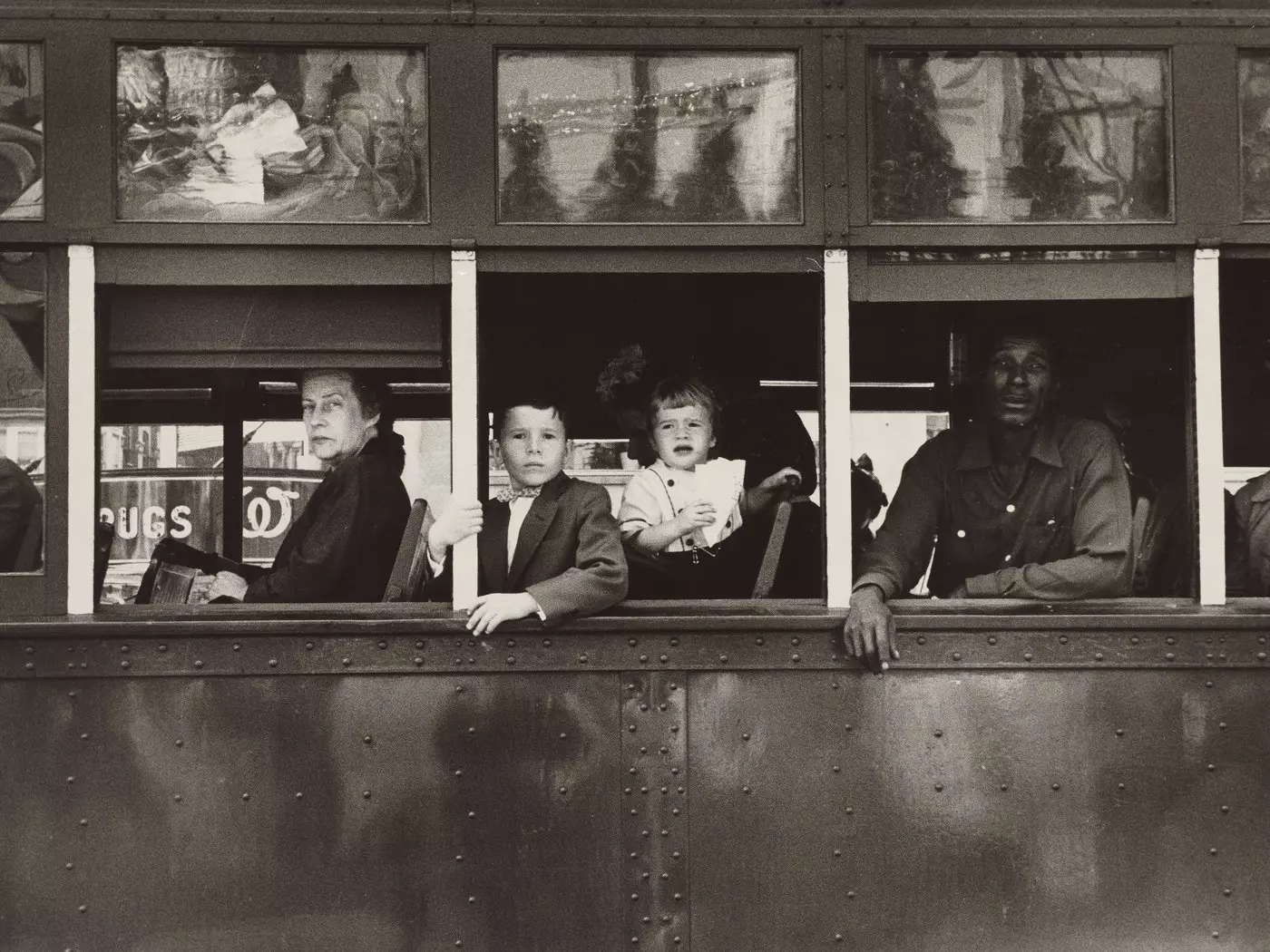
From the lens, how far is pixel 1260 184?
12.0 ft

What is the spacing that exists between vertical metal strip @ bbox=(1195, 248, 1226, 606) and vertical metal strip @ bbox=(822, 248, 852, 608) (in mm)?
973

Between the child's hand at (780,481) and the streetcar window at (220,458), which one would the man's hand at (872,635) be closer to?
the child's hand at (780,481)

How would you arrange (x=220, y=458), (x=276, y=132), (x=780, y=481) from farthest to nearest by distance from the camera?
(x=220, y=458), (x=780, y=481), (x=276, y=132)

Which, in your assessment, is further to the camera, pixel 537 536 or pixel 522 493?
pixel 522 493

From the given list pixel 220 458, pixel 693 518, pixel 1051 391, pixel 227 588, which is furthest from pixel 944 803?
pixel 220 458

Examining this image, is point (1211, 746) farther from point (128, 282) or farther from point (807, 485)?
point (128, 282)

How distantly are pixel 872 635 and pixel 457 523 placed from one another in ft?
3.81

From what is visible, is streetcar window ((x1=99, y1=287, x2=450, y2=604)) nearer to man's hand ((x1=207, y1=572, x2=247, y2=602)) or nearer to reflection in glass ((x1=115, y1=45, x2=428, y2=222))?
man's hand ((x1=207, y1=572, x2=247, y2=602))

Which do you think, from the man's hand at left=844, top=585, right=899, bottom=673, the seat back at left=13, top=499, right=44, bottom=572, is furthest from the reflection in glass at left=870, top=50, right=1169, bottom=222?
the seat back at left=13, top=499, right=44, bottom=572

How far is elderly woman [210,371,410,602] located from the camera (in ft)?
13.0

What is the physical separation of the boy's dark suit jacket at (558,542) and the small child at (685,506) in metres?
0.32

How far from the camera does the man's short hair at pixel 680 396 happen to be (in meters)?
4.39

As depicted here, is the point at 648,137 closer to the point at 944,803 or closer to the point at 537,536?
the point at 537,536

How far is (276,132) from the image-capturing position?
3627mm
